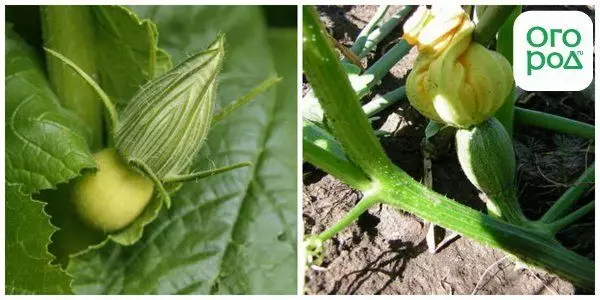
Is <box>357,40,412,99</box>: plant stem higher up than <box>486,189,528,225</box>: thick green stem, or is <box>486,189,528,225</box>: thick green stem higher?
<box>357,40,412,99</box>: plant stem

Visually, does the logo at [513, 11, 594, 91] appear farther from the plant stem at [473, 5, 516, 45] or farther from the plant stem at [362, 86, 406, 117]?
the plant stem at [362, 86, 406, 117]

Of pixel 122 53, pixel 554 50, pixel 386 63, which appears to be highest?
pixel 122 53

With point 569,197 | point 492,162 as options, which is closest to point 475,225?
point 492,162

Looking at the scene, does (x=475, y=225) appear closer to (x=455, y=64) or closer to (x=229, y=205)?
(x=455, y=64)

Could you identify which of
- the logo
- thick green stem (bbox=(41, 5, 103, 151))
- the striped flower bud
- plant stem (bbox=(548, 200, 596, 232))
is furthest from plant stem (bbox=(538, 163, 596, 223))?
thick green stem (bbox=(41, 5, 103, 151))

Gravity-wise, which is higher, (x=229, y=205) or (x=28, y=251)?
(x=28, y=251)

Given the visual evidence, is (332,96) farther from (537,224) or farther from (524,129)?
(524,129)

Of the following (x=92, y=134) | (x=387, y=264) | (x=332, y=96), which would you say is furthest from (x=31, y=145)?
(x=387, y=264)
